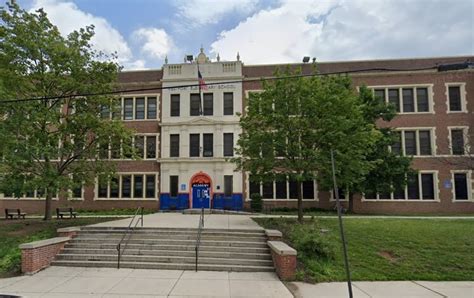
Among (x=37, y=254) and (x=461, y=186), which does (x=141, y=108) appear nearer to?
(x=37, y=254)

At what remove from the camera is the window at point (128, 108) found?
2789 cm

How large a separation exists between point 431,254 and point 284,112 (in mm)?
7522

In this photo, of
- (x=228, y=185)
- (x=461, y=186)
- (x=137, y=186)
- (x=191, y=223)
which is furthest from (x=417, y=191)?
(x=137, y=186)

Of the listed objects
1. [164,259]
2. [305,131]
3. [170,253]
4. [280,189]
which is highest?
[305,131]

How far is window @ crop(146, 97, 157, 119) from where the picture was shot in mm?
27823

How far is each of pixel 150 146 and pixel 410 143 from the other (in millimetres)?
21460

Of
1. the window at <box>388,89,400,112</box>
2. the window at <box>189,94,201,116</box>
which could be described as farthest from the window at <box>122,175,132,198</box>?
the window at <box>388,89,400,112</box>

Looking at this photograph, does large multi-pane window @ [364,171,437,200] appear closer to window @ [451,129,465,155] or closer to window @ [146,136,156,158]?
window @ [451,129,465,155]

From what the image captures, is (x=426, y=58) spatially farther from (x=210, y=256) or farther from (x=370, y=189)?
(x=210, y=256)

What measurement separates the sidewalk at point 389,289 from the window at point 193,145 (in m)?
19.2

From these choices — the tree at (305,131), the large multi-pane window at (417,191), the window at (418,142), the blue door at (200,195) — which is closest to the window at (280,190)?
the blue door at (200,195)

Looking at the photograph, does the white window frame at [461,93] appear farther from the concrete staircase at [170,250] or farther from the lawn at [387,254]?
the concrete staircase at [170,250]

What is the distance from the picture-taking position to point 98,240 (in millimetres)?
11602

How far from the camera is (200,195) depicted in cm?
2606
